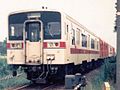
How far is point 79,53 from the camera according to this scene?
1745 cm

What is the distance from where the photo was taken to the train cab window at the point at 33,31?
45.1 feet

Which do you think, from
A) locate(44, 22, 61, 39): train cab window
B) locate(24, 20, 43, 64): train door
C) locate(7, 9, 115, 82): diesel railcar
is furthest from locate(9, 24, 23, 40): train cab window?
locate(44, 22, 61, 39): train cab window

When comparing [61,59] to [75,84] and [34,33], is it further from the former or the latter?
[75,84]

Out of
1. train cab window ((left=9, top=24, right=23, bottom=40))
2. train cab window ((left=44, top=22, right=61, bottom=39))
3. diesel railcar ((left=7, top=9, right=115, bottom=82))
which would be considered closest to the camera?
diesel railcar ((left=7, top=9, right=115, bottom=82))

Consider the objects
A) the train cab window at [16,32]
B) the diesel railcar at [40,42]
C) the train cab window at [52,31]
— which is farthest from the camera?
the train cab window at [16,32]

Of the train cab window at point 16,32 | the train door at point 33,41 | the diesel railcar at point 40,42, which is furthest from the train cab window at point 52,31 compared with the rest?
the train cab window at point 16,32

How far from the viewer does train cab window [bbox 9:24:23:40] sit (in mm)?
14104

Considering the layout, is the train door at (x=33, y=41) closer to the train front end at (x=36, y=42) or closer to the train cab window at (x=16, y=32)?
the train front end at (x=36, y=42)

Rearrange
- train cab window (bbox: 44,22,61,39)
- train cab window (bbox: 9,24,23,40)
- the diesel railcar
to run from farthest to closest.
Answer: train cab window (bbox: 9,24,23,40)
train cab window (bbox: 44,22,61,39)
the diesel railcar

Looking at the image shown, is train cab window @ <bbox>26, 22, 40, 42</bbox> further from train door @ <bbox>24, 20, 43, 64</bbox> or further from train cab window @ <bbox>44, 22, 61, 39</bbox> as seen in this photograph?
train cab window @ <bbox>44, 22, 61, 39</bbox>

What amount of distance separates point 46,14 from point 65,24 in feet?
2.76

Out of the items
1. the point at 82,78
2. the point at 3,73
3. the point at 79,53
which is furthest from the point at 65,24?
the point at 3,73

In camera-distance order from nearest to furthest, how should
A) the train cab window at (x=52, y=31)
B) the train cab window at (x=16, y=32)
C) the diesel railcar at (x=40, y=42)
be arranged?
the diesel railcar at (x=40, y=42)
the train cab window at (x=52, y=31)
the train cab window at (x=16, y=32)

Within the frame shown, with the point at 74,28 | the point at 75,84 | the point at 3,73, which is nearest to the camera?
the point at 75,84
